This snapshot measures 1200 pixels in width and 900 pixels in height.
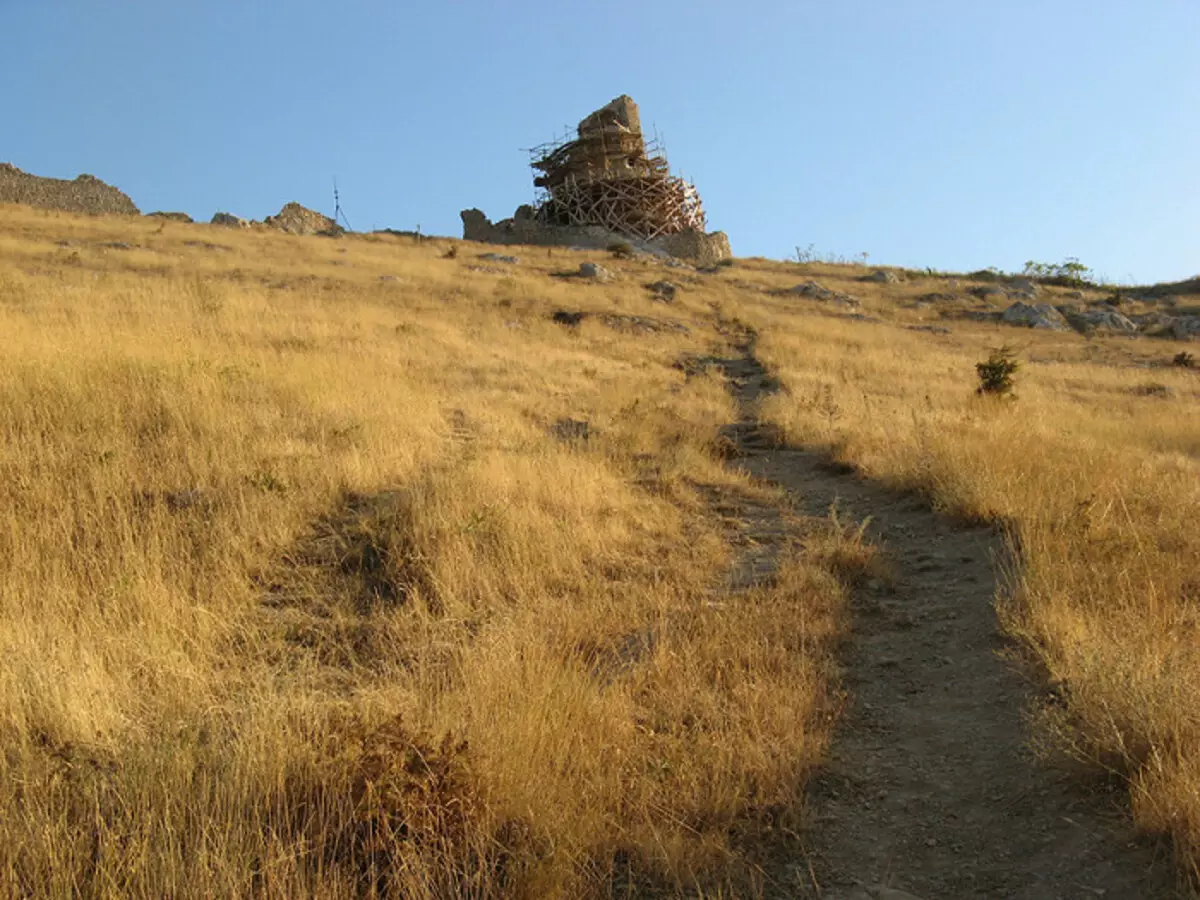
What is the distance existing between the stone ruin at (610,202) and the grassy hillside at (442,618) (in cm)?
3304

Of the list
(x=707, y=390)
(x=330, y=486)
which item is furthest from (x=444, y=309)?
(x=330, y=486)

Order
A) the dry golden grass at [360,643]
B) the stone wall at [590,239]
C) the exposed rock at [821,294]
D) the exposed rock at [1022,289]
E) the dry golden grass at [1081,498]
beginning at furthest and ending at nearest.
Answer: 1. the stone wall at [590,239]
2. the exposed rock at [1022,289]
3. the exposed rock at [821,294]
4. the dry golden grass at [1081,498]
5. the dry golden grass at [360,643]

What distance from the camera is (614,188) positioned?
146 ft

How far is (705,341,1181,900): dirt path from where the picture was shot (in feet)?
8.89

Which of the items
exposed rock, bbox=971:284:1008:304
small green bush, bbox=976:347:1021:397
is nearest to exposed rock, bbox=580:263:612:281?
small green bush, bbox=976:347:1021:397

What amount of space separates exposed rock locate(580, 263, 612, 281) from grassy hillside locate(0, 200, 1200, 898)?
17.0 meters

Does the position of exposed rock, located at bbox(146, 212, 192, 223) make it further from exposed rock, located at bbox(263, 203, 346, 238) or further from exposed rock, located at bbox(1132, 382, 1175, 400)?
exposed rock, located at bbox(1132, 382, 1175, 400)

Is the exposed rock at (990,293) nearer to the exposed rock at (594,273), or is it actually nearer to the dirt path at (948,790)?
the exposed rock at (594,273)

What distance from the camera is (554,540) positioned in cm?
543

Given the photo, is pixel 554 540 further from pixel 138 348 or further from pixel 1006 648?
pixel 138 348

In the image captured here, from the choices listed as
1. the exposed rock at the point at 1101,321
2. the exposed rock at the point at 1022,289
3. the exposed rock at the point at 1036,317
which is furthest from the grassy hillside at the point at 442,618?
the exposed rock at the point at 1022,289

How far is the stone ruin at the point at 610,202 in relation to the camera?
42250 millimetres

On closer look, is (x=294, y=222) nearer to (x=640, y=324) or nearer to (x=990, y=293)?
(x=640, y=324)

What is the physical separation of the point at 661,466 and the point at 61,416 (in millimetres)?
5497
